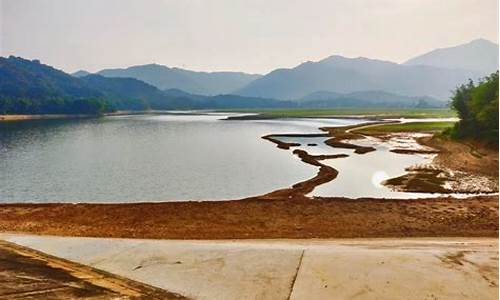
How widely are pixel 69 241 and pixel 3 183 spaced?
24.4 meters

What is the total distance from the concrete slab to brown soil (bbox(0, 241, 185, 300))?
61cm

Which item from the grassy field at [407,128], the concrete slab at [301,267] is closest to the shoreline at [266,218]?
the concrete slab at [301,267]

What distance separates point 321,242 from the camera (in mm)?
20156

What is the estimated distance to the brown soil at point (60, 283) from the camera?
12.6m

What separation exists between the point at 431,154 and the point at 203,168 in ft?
98.9

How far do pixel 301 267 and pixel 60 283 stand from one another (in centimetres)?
782

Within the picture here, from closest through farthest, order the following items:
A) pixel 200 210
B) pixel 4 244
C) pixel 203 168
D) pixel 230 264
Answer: pixel 230 264, pixel 4 244, pixel 200 210, pixel 203 168

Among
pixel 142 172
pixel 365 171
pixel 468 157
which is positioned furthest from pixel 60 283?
pixel 468 157

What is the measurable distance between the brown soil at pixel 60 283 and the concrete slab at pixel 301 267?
61cm

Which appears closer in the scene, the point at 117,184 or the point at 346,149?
the point at 117,184

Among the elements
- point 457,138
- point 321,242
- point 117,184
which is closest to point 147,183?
point 117,184

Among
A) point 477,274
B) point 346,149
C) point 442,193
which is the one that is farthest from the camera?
point 346,149

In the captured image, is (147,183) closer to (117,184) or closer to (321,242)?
(117,184)

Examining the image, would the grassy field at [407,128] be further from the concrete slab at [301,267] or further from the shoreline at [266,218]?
the concrete slab at [301,267]
